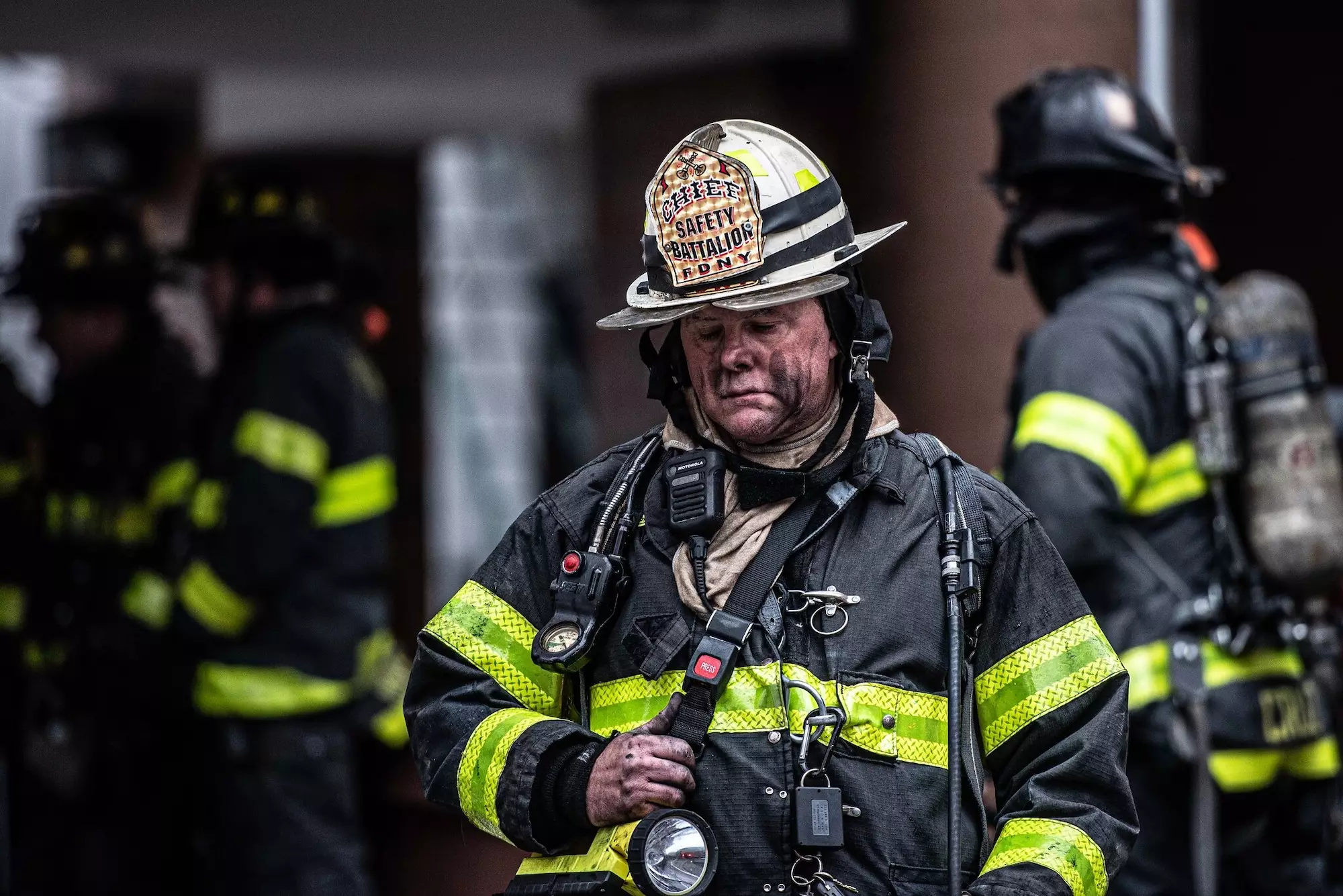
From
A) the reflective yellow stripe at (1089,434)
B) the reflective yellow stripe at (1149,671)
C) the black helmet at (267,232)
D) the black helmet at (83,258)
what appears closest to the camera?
the reflective yellow stripe at (1089,434)

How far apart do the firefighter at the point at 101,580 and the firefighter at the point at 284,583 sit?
0.41 meters

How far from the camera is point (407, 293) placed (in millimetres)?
9656

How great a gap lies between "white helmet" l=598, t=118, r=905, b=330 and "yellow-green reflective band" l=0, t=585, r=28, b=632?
4122 mm

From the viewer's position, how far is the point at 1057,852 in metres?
2.43

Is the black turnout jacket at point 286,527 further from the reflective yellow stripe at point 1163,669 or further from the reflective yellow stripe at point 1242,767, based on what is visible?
the reflective yellow stripe at point 1242,767

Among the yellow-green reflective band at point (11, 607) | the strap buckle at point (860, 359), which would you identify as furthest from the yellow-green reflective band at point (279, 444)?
the strap buckle at point (860, 359)

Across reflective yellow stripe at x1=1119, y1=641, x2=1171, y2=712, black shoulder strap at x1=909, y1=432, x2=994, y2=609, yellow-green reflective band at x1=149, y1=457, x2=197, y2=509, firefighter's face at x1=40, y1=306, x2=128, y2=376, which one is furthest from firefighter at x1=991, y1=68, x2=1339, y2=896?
firefighter's face at x1=40, y1=306, x2=128, y2=376

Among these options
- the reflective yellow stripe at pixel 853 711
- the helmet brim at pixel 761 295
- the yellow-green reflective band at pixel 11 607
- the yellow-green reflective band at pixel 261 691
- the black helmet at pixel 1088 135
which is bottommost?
the yellow-green reflective band at pixel 261 691

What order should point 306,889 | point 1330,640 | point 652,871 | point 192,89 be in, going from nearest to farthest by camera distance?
point 652,871
point 1330,640
point 306,889
point 192,89

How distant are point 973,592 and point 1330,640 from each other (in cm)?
187

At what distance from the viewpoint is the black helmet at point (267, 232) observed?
5.61m

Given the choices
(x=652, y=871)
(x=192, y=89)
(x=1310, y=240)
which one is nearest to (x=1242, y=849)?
(x=652, y=871)

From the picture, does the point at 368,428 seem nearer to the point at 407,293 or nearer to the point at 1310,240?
the point at 1310,240

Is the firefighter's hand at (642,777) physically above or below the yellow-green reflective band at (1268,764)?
above
